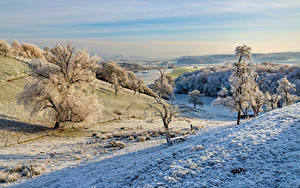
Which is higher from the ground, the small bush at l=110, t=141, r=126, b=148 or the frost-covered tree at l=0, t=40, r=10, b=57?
the frost-covered tree at l=0, t=40, r=10, b=57

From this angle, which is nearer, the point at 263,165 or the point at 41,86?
the point at 263,165

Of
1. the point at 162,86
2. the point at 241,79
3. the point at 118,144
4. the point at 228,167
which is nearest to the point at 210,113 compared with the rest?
the point at 241,79

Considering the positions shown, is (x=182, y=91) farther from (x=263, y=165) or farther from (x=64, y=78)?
(x=263, y=165)

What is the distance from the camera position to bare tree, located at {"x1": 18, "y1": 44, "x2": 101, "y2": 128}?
3077cm

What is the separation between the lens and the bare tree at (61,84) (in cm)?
3077

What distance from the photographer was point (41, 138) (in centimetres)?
2884

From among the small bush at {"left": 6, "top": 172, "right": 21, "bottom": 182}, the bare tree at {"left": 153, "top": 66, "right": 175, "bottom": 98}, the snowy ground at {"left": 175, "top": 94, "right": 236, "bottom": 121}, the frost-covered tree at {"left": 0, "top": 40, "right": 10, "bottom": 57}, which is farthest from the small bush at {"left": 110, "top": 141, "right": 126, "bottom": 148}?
the frost-covered tree at {"left": 0, "top": 40, "right": 10, "bottom": 57}

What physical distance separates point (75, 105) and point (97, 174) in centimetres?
2126

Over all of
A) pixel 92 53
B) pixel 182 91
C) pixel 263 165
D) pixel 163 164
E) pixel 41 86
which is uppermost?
pixel 92 53

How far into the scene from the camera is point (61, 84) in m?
32.3

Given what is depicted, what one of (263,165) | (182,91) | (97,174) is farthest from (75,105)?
(182,91)

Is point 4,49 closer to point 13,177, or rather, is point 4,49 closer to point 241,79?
point 13,177

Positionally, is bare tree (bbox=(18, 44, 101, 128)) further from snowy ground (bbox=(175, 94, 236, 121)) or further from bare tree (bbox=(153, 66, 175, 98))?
snowy ground (bbox=(175, 94, 236, 121))

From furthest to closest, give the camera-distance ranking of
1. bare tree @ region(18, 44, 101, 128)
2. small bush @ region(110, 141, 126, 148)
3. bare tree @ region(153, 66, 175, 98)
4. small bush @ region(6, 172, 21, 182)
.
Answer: bare tree @ region(18, 44, 101, 128) → small bush @ region(110, 141, 126, 148) → bare tree @ region(153, 66, 175, 98) → small bush @ region(6, 172, 21, 182)
